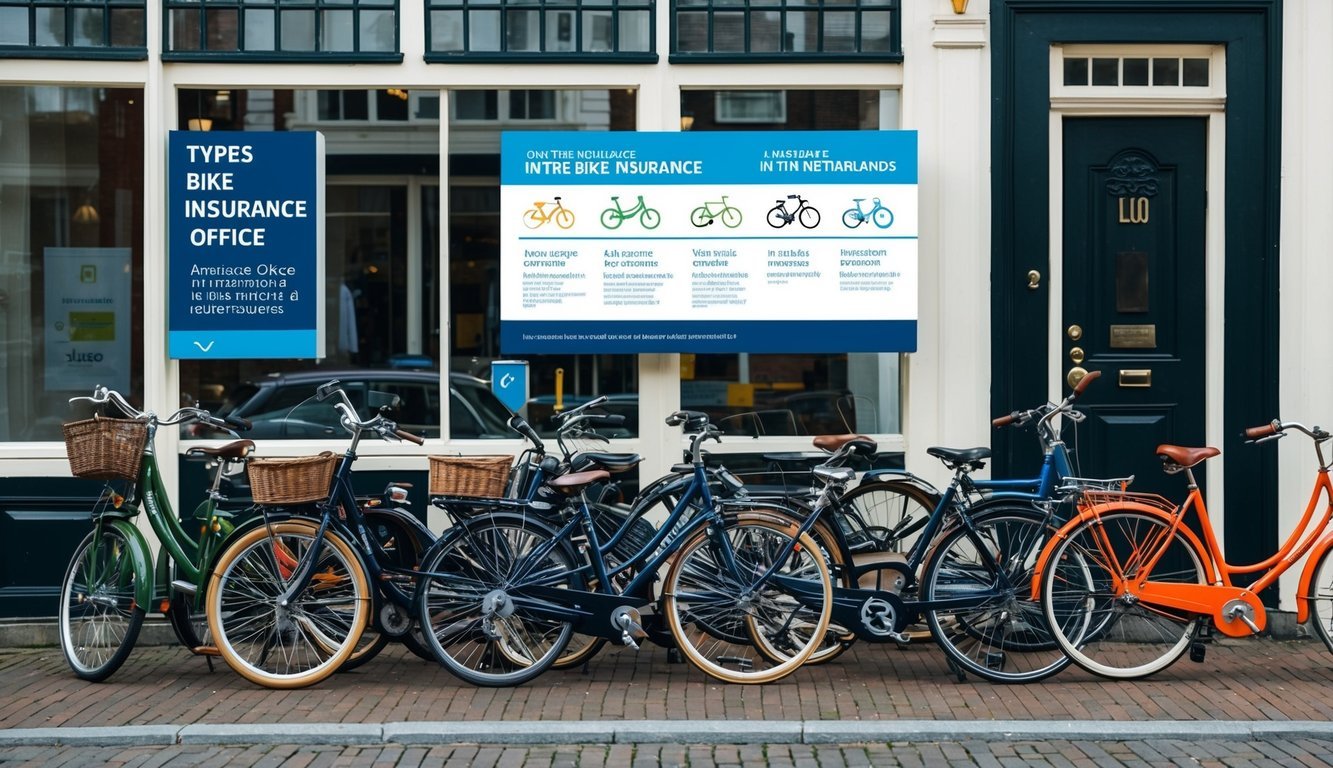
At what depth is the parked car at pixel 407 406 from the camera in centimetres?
805

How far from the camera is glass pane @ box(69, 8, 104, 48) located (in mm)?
7938

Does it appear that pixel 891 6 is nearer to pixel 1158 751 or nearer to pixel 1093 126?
pixel 1093 126

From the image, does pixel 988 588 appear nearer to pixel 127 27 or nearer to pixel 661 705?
pixel 661 705

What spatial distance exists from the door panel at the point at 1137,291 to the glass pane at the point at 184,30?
4645 millimetres

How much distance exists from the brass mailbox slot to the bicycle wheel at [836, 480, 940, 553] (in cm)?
144

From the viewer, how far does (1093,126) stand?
26.4 ft

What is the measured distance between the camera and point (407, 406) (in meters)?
8.06

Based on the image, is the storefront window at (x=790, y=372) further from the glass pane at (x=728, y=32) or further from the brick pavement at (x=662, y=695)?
the brick pavement at (x=662, y=695)

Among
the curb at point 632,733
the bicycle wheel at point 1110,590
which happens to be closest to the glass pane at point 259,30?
the curb at point 632,733

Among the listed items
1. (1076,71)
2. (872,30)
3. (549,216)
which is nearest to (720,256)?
(549,216)

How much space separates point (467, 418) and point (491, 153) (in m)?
1.41

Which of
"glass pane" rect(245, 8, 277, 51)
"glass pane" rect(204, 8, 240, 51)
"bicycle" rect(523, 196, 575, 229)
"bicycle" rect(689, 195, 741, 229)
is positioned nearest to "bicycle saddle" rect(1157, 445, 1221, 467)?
"bicycle" rect(689, 195, 741, 229)

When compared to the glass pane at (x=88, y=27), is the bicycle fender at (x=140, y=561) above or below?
below

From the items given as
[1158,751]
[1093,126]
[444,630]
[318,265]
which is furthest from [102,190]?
[1158,751]
